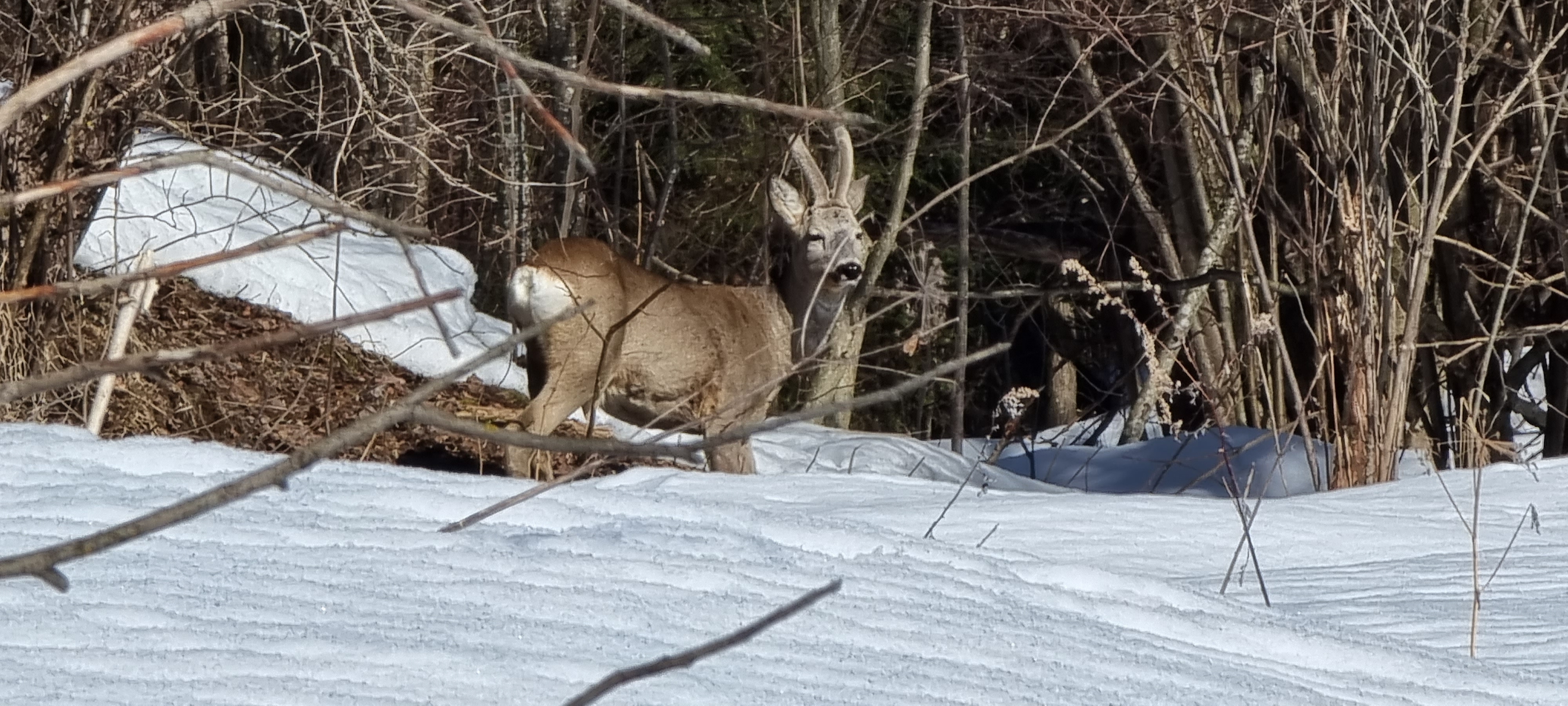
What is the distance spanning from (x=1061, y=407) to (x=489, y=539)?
13.0 m

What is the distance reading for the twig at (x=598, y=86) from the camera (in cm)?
133

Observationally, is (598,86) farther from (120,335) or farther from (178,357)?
(120,335)

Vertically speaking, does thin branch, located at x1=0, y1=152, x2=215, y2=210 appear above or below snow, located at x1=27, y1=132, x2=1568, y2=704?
above

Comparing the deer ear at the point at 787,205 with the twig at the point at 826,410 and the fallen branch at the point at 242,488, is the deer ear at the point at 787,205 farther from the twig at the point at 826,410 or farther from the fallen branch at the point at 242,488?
the fallen branch at the point at 242,488

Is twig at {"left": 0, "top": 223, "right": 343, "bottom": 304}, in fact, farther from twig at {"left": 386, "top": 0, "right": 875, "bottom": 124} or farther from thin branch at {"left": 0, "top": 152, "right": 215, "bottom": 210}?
twig at {"left": 386, "top": 0, "right": 875, "bottom": 124}

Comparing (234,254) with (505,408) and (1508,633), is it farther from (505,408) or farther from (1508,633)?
(505,408)

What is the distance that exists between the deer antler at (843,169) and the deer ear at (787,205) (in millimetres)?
193

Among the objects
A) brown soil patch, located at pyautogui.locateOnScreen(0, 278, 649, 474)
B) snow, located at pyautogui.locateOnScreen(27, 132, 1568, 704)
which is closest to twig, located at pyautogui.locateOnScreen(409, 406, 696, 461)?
snow, located at pyautogui.locateOnScreen(27, 132, 1568, 704)

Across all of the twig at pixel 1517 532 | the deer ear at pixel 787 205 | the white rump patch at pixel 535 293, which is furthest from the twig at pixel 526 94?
the deer ear at pixel 787 205

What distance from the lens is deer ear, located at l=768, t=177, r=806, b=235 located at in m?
8.67

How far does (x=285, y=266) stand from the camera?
30.1 feet

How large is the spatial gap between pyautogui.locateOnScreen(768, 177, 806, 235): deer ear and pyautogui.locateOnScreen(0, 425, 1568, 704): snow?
407 centimetres

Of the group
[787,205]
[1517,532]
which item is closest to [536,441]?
[1517,532]

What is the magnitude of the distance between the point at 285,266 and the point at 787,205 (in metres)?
2.56
